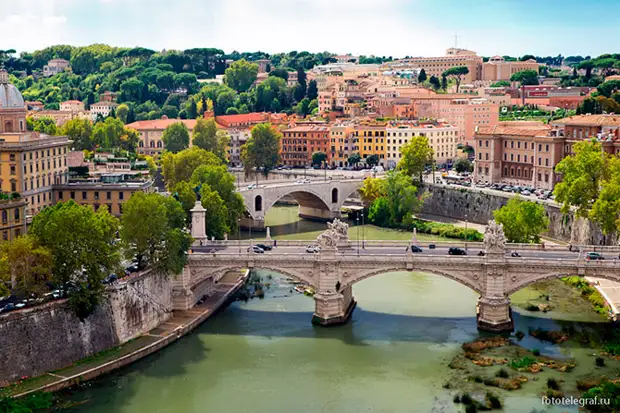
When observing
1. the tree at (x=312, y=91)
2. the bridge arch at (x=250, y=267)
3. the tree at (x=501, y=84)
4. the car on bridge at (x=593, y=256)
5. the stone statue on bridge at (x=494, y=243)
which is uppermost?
the tree at (x=501, y=84)

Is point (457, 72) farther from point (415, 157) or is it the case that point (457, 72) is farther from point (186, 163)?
point (186, 163)

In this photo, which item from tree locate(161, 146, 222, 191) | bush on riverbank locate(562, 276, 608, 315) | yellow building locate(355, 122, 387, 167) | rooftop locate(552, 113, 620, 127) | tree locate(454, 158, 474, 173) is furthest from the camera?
yellow building locate(355, 122, 387, 167)

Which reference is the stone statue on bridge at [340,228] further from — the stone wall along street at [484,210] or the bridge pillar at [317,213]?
the bridge pillar at [317,213]

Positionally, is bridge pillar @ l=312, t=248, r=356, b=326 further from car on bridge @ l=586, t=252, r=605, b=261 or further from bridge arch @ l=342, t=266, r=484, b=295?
car on bridge @ l=586, t=252, r=605, b=261

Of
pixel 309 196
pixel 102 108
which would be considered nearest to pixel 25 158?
pixel 309 196

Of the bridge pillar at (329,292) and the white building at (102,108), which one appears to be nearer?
the bridge pillar at (329,292)

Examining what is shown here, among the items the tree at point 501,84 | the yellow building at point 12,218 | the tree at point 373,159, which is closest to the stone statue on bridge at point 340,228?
the yellow building at point 12,218

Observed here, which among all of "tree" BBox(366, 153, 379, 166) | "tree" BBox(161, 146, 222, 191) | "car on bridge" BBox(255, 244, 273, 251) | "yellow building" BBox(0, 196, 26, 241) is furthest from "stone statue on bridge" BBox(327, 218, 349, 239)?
"tree" BBox(366, 153, 379, 166)
